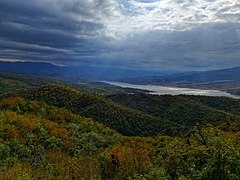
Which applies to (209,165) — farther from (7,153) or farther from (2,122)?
(2,122)

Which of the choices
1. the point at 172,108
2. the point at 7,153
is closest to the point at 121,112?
the point at 172,108

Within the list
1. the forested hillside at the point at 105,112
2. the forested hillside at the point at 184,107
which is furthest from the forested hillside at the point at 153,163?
the forested hillside at the point at 184,107

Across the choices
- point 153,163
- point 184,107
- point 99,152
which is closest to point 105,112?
point 184,107

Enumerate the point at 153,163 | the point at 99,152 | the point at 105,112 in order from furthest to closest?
the point at 105,112
the point at 99,152
the point at 153,163

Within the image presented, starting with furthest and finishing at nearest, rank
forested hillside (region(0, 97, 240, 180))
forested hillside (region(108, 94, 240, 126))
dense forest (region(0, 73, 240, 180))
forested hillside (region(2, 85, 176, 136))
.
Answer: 1. forested hillside (region(108, 94, 240, 126))
2. forested hillside (region(2, 85, 176, 136))
3. dense forest (region(0, 73, 240, 180))
4. forested hillside (region(0, 97, 240, 180))

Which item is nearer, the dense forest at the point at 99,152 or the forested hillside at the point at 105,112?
the dense forest at the point at 99,152

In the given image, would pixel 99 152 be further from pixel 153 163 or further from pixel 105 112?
pixel 105 112

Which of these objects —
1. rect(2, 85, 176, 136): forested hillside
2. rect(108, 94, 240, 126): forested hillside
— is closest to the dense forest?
rect(2, 85, 176, 136): forested hillside

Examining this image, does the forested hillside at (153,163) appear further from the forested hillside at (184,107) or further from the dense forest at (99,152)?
the forested hillside at (184,107)

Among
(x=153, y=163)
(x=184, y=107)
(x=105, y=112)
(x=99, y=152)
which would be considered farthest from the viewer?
(x=184, y=107)

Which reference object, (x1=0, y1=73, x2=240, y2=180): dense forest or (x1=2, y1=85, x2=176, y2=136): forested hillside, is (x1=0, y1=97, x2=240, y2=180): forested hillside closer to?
(x1=0, y1=73, x2=240, y2=180): dense forest

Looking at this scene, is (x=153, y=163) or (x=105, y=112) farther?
(x=105, y=112)

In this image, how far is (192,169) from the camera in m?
11.4

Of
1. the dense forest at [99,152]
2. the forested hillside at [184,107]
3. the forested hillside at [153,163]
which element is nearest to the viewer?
the forested hillside at [153,163]
